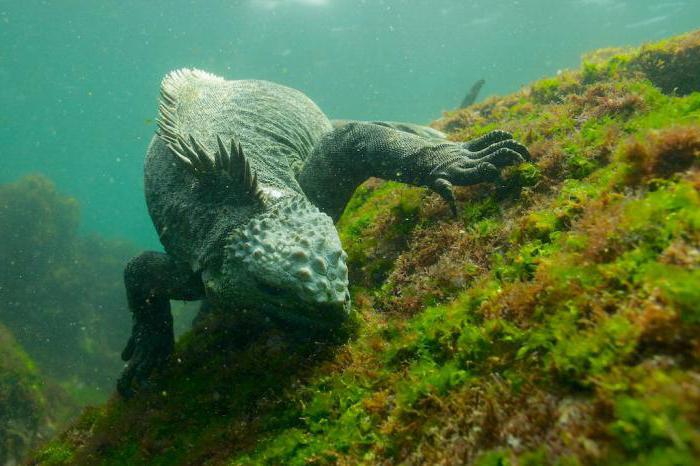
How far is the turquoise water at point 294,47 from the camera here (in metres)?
46.5

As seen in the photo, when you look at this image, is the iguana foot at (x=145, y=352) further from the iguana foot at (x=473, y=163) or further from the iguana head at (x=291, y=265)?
the iguana foot at (x=473, y=163)

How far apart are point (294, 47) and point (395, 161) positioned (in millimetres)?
64601

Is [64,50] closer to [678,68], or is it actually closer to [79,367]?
[79,367]

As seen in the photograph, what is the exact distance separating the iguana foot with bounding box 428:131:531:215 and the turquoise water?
2883 centimetres

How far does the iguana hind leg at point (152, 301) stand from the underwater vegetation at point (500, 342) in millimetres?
285

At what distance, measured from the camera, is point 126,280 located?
462 centimetres

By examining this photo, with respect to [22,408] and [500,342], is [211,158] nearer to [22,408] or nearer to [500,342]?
[500,342]

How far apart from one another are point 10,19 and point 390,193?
5653 centimetres

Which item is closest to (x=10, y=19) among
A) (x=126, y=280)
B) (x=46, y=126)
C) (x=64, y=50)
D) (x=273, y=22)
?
(x=64, y=50)

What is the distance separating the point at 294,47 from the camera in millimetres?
62281

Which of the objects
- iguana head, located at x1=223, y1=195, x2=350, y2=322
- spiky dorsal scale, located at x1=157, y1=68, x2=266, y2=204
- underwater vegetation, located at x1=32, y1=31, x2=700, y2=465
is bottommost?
underwater vegetation, located at x1=32, y1=31, x2=700, y2=465

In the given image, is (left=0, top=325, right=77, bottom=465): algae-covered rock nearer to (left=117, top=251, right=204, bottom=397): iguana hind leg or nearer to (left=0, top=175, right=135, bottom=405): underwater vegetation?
(left=0, top=175, right=135, bottom=405): underwater vegetation

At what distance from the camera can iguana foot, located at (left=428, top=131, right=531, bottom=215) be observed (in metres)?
4.02

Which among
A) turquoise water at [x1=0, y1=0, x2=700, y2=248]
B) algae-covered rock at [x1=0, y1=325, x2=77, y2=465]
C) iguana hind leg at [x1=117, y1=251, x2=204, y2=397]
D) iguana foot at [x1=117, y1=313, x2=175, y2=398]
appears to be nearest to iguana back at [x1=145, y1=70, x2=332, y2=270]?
iguana hind leg at [x1=117, y1=251, x2=204, y2=397]
